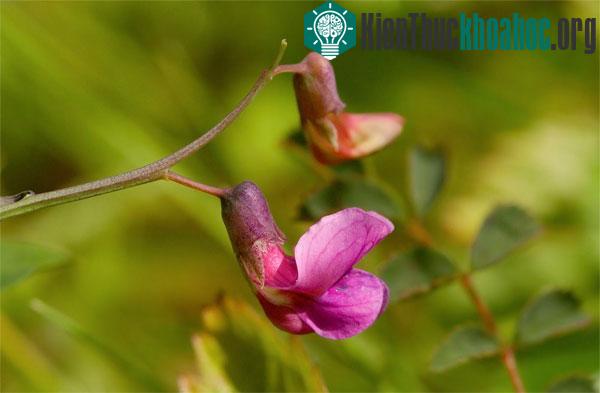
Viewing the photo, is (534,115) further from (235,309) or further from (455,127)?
(235,309)

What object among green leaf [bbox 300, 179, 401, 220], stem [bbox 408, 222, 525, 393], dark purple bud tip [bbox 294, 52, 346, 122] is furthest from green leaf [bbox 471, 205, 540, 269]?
dark purple bud tip [bbox 294, 52, 346, 122]

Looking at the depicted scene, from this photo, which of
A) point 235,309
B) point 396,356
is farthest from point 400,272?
point 396,356

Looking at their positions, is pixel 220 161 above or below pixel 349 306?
below

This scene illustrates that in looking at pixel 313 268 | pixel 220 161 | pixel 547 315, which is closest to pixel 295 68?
pixel 313 268

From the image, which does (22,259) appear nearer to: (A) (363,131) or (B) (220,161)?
(A) (363,131)

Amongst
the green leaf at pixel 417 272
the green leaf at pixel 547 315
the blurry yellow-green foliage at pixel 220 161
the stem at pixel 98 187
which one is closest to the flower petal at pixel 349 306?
the stem at pixel 98 187
